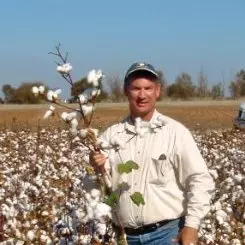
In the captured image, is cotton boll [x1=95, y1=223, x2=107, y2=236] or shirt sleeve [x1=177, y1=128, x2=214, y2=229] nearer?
cotton boll [x1=95, y1=223, x2=107, y2=236]

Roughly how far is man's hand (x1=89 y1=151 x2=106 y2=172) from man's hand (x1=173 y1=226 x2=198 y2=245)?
1.84 ft

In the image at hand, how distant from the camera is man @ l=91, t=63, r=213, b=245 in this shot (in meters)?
3.77

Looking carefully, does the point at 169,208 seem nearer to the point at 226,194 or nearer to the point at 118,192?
the point at 118,192

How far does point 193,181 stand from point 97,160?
1.96ft

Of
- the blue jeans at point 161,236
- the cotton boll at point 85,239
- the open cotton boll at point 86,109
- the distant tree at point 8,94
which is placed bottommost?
the distant tree at point 8,94

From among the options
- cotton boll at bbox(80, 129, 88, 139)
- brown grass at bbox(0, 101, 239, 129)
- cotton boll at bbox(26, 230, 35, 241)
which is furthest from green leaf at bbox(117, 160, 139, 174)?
brown grass at bbox(0, 101, 239, 129)

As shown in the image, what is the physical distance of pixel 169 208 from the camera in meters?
3.82

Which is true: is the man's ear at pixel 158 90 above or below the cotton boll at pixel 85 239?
above

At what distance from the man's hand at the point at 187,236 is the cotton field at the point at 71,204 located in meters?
0.34

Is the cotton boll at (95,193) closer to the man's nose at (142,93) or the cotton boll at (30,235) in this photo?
the man's nose at (142,93)

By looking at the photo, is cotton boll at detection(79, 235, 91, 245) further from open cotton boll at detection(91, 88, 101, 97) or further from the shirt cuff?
open cotton boll at detection(91, 88, 101, 97)

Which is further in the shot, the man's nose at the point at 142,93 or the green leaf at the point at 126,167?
the man's nose at the point at 142,93

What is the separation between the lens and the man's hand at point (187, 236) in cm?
368

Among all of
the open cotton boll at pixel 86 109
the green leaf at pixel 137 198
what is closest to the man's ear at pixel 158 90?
the green leaf at pixel 137 198
